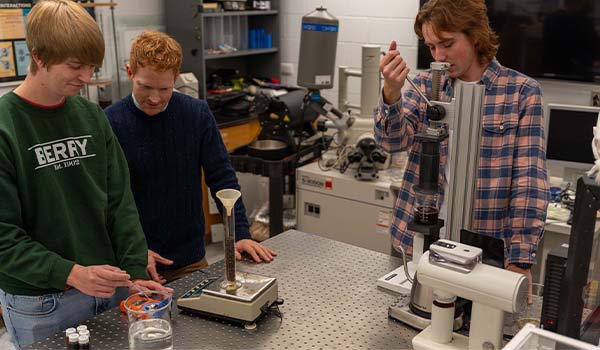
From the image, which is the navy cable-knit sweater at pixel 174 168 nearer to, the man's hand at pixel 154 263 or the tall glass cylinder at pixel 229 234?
the man's hand at pixel 154 263

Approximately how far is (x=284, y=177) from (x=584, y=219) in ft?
7.98

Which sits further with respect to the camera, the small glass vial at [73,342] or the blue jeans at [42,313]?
the blue jeans at [42,313]

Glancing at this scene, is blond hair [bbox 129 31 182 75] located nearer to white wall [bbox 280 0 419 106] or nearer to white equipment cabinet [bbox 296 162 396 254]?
white equipment cabinet [bbox 296 162 396 254]

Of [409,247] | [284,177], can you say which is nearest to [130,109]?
[409,247]

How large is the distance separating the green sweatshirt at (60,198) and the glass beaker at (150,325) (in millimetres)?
200

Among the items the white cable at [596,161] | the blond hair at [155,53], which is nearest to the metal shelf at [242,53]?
the blond hair at [155,53]

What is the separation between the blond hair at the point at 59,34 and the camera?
4.53ft

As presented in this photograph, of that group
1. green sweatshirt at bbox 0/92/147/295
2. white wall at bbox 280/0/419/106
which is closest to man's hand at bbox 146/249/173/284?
green sweatshirt at bbox 0/92/147/295

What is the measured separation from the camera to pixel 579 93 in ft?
11.4

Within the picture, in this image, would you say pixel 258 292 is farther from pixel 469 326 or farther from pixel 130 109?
pixel 130 109

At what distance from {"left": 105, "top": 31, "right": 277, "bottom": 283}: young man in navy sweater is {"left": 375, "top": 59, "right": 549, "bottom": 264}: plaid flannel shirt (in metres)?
0.54

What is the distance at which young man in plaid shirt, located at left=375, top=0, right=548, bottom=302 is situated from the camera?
5.35 feet

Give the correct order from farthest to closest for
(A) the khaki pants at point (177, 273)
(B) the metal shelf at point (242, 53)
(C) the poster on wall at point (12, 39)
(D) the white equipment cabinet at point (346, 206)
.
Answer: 1. (B) the metal shelf at point (242, 53)
2. (C) the poster on wall at point (12, 39)
3. (D) the white equipment cabinet at point (346, 206)
4. (A) the khaki pants at point (177, 273)

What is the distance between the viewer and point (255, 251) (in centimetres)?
176
